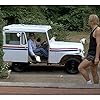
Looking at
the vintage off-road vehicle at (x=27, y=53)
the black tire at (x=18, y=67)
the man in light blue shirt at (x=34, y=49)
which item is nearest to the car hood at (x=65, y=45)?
the vintage off-road vehicle at (x=27, y=53)

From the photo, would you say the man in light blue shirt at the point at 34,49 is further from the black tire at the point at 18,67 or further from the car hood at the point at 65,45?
the black tire at the point at 18,67

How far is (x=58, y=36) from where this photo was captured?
9.65m

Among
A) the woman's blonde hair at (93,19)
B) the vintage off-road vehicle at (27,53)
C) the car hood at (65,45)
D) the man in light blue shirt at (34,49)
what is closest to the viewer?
the woman's blonde hair at (93,19)

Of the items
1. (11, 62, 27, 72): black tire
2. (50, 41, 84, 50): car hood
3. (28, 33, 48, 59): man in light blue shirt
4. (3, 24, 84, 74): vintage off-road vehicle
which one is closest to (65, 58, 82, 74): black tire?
(3, 24, 84, 74): vintage off-road vehicle

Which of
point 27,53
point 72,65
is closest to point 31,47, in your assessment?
point 27,53

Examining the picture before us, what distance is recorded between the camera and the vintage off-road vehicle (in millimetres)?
8367

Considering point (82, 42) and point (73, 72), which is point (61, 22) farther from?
point (73, 72)

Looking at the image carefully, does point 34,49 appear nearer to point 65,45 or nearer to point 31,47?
point 31,47

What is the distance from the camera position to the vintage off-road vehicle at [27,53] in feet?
27.5

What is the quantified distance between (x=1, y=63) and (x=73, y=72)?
192cm

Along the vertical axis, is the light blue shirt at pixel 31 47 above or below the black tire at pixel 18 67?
above

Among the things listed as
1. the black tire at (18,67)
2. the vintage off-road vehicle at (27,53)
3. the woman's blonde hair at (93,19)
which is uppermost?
the woman's blonde hair at (93,19)
